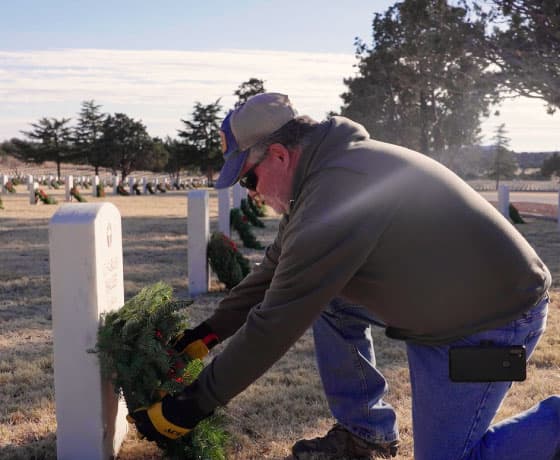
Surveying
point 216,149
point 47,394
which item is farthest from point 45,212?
point 216,149

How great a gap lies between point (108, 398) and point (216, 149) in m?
70.2

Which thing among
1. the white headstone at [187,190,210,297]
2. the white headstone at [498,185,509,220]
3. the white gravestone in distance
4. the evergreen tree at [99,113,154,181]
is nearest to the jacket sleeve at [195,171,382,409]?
the white gravestone in distance

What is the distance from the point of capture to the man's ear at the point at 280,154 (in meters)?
2.38

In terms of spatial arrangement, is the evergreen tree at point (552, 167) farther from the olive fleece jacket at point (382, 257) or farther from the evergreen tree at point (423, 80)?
the olive fleece jacket at point (382, 257)

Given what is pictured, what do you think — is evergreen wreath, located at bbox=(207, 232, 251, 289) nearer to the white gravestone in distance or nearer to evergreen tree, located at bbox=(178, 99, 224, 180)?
the white gravestone in distance

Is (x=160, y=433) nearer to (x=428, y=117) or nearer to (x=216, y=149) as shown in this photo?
(x=428, y=117)

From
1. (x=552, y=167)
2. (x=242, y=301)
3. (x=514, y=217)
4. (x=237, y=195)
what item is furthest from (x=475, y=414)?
(x=552, y=167)

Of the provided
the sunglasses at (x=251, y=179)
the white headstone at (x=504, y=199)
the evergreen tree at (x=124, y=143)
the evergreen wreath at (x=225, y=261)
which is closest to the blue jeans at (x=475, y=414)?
the sunglasses at (x=251, y=179)

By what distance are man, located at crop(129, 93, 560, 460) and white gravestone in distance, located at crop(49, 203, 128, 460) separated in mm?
551

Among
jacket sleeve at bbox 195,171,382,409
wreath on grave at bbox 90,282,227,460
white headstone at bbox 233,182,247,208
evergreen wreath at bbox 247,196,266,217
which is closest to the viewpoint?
jacket sleeve at bbox 195,171,382,409

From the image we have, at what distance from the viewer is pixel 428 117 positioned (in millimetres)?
37094

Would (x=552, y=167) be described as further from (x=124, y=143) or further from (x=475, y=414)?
(x=475, y=414)

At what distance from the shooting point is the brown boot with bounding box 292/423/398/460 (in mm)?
3316

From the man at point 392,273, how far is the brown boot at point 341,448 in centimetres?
76
